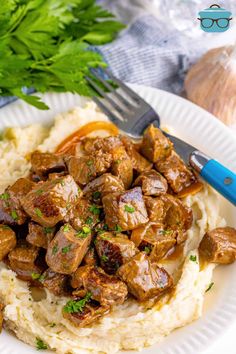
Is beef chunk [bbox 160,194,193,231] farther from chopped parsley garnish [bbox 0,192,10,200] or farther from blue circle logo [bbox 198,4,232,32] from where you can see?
blue circle logo [bbox 198,4,232,32]

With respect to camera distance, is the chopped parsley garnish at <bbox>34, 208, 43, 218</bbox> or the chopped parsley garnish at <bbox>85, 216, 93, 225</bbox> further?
the chopped parsley garnish at <bbox>85, 216, 93, 225</bbox>

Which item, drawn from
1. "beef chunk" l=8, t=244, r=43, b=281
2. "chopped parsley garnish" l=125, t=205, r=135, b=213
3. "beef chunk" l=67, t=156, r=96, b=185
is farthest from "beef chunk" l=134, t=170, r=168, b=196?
"beef chunk" l=8, t=244, r=43, b=281

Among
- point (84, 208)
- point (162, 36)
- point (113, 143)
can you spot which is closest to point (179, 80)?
point (162, 36)

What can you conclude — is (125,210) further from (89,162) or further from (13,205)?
(13,205)

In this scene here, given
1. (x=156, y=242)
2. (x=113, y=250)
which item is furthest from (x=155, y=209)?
(x=113, y=250)

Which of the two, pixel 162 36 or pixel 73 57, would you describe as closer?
pixel 73 57

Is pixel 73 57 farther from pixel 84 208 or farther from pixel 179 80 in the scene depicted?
pixel 84 208
